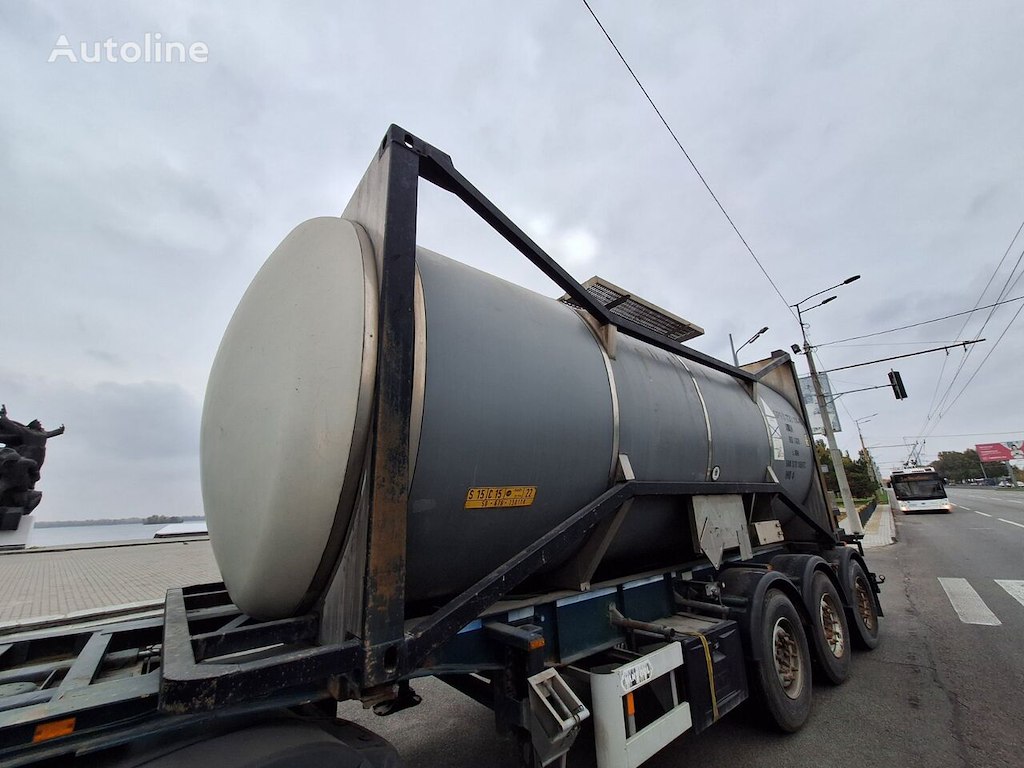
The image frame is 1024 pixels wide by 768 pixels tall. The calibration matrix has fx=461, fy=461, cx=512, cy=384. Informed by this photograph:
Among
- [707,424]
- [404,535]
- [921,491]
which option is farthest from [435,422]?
[921,491]

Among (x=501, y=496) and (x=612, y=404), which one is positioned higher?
(x=612, y=404)

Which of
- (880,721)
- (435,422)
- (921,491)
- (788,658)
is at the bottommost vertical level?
(880,721)

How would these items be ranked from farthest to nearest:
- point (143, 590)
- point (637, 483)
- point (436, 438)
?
point (143, 590) → point (637, 483) → point (436, 438)

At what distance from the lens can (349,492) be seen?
6.30 feet

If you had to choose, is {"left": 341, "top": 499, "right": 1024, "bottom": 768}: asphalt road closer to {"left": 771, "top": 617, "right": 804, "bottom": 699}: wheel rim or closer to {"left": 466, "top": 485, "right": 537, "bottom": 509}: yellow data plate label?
{"left": 771, "top": 617, "right": 804, "bottom": 699}: wheel rim

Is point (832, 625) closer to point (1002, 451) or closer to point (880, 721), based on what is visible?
point (880, 721)

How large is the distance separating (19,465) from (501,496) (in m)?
21.6

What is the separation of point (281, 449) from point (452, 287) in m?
1.17

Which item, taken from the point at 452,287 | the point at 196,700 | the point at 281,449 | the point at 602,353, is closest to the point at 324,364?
the point at 281,449

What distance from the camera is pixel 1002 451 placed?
8619 cm

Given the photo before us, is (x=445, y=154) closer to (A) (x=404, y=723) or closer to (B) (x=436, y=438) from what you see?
(B) (x=436, y=438)

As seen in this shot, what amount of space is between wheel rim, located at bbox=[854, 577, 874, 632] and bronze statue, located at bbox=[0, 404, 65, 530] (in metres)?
23.4

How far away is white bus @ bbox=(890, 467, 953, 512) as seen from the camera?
2756 centimetres

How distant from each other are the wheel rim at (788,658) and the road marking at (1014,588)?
6701 mm
